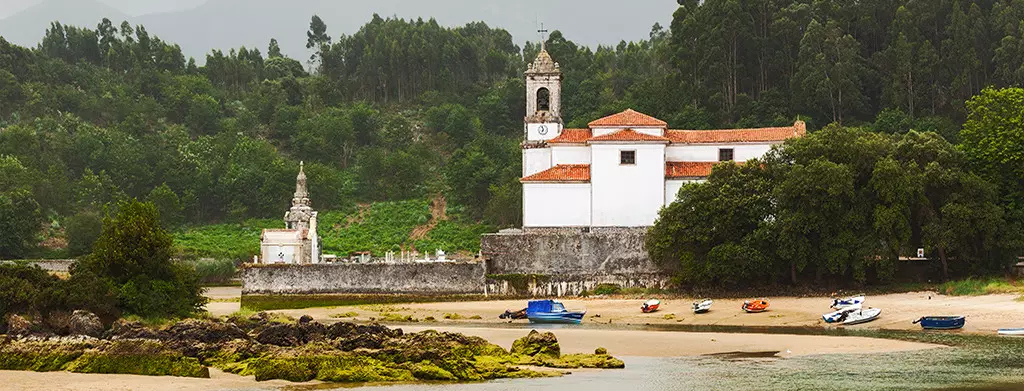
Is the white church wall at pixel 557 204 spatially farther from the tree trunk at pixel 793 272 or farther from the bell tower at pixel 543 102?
the tree trunk at pixel 793 272

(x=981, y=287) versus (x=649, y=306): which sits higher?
(x=981, y=287)

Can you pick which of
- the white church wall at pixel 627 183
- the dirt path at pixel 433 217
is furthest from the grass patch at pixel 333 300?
the dirt path at pixel 433 217

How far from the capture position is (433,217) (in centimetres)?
10581

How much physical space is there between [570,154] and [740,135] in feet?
30.5

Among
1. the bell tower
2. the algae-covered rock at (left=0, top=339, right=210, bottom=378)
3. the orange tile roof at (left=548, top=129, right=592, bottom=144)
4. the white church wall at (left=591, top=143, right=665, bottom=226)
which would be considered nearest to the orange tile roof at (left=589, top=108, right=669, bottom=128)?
the orange tile roof at (left=548, top=129, right=592, bottom=144)

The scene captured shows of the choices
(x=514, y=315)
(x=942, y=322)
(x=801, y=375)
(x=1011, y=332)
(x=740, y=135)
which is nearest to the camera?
(x=801, y=375)

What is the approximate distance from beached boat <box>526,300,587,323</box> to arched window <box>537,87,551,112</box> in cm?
2294

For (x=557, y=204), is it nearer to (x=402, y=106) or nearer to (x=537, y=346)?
(x=537, y=346)

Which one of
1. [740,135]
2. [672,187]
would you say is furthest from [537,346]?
[740,135]

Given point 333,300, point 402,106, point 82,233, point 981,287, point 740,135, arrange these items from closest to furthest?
point 981,287, point 333,300, point 740,135, point 82,233, point 402,106

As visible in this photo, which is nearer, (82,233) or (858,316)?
(858,316)

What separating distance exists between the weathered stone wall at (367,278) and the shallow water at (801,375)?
27588 millimetres

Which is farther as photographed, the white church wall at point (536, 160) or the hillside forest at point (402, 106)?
the hillside forest at point (402, 106)

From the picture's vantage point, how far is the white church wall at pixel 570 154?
240 feet
